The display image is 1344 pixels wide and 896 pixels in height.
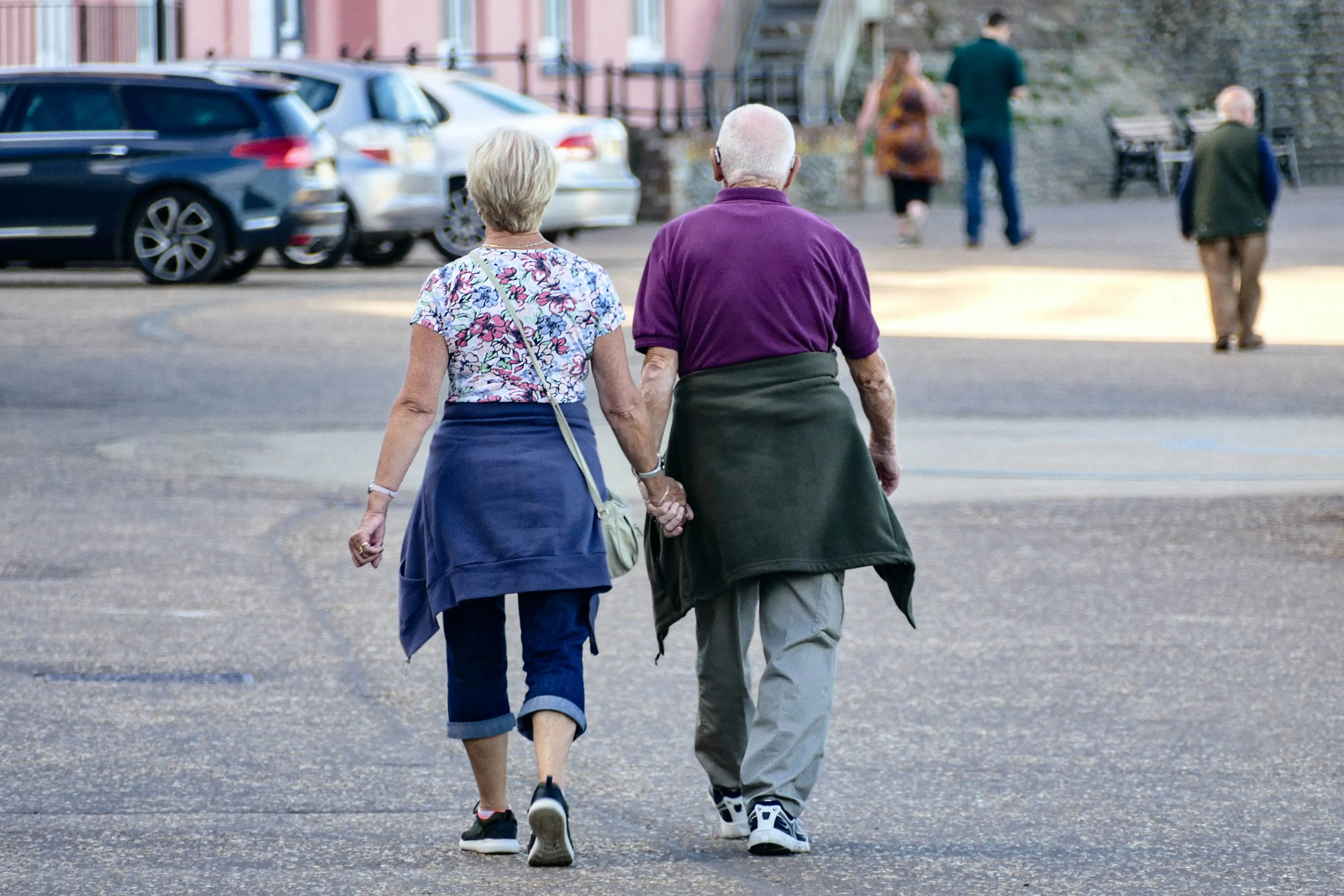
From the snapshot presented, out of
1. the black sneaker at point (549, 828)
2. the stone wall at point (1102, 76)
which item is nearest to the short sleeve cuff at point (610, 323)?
the black sneaker at point (549, 828)

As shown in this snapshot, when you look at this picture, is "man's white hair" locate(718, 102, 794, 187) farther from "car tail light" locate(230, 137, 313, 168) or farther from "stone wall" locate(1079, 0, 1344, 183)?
"stone wall" locate(1079, 0, 1344, 183)

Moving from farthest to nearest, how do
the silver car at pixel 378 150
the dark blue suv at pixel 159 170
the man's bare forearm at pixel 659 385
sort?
1. the silver car at pixel 378 150
2. the dark blue suv at pixel 159 170
3. the man's bare forearm at pixel 659 385

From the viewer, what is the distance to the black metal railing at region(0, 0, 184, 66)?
99.9ft

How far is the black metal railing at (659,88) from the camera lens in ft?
94.1

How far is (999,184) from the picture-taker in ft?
76.1

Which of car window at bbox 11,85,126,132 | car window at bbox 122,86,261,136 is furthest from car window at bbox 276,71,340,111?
car window at bbox 11,85,126,132

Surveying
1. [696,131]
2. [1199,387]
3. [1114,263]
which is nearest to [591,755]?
[1199,387]

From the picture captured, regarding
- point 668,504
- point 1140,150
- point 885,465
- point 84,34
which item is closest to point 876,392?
point 885,465

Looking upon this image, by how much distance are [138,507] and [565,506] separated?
4.88m

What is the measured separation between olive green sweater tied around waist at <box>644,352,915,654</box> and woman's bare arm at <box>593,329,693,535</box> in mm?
139

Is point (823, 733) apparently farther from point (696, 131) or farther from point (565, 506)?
point (696, 131)

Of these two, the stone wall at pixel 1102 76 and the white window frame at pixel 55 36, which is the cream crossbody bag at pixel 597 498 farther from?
the white window frame at pixel 55 36

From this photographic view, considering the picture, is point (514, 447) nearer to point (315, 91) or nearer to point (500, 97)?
point (315, 91)

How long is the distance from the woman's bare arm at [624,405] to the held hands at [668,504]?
1 centimetres
